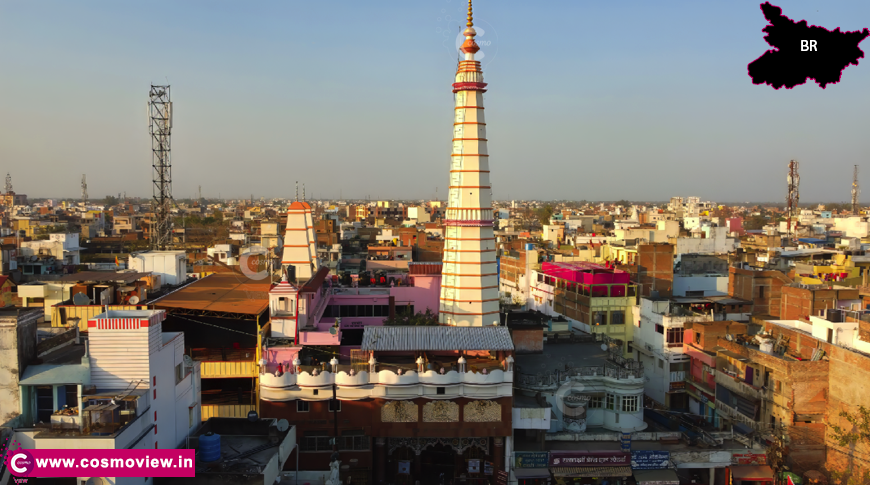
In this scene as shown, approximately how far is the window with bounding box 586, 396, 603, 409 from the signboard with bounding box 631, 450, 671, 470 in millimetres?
3317

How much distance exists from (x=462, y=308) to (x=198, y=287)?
38.9ft

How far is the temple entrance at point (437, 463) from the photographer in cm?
2358

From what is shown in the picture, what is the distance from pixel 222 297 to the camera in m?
27.7

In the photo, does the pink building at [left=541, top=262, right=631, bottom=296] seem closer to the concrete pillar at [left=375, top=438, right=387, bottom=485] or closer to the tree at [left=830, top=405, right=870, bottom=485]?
the tree at [left=830, top=405, right=870, bottom=485]

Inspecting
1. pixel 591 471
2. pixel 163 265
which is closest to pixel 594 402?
pixel 591 471

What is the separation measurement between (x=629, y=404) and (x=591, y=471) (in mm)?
3969

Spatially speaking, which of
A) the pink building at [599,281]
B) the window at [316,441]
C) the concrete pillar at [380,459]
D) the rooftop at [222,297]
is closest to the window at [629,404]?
the concrete pillar at [380,459]

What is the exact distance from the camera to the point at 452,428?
22.7m

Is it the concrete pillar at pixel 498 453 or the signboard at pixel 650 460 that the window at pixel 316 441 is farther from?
the signboard at pixel 650 460

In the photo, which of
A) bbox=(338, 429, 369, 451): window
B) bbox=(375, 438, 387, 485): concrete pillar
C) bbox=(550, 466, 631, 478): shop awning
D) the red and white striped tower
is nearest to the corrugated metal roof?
bbox=(338, 429, 369, 451): window

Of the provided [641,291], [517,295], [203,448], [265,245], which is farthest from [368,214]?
[203,448]

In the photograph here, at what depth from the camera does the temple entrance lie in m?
23.6

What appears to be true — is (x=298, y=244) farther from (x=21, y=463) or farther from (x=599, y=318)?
(x=599, y=318)

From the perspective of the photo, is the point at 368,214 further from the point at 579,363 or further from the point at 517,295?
the point at 579,363
